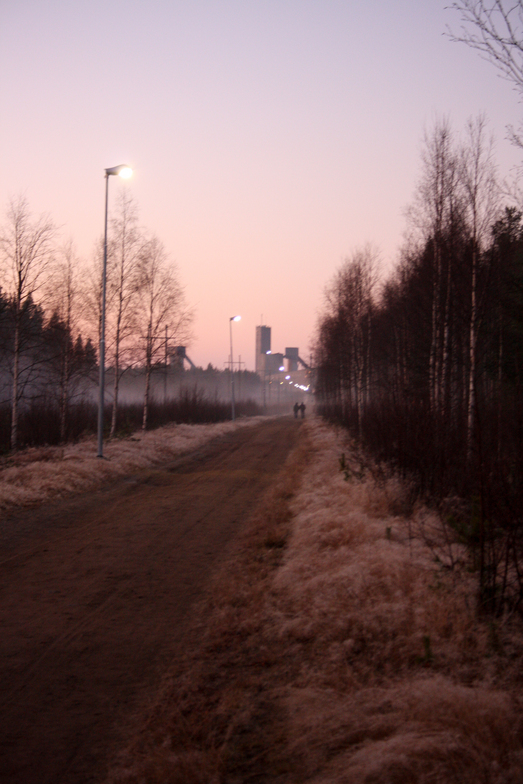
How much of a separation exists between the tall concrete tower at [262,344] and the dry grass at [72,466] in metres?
102

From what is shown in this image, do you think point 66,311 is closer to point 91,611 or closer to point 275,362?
point 91,611

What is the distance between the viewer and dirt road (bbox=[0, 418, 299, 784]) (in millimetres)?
3529

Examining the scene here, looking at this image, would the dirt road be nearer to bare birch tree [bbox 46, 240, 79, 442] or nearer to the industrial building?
bare birch tree [bbox 46, 240, 79, 442]

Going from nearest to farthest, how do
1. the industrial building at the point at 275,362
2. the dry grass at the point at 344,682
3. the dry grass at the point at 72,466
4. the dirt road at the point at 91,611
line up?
the dry grass at the point at 344,682 < the dirt road at the point at 91,611 < the dry grass at the point at 72,466 < the industrial building at the point at 275,362

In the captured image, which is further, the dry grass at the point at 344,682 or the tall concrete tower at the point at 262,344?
the tall concrete tower at the point at 262,344

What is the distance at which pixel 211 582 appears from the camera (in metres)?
6.64

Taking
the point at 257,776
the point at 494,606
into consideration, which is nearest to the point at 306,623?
the point at 494,606

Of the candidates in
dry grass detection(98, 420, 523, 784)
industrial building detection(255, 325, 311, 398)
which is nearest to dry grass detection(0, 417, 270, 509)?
dry grass detection(98, 420, 523, 784)

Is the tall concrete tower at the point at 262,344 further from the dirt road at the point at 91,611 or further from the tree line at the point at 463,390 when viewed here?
the dirt road at the point at 91,611

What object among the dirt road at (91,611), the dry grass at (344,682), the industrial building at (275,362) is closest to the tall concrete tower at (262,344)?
the industrial building at (275,362)

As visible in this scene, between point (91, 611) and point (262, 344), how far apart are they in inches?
4897

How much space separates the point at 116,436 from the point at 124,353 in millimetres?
4220

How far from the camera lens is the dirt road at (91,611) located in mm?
3529

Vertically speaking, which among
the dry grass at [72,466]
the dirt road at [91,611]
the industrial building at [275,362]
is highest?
the industrial building at [275,362]
